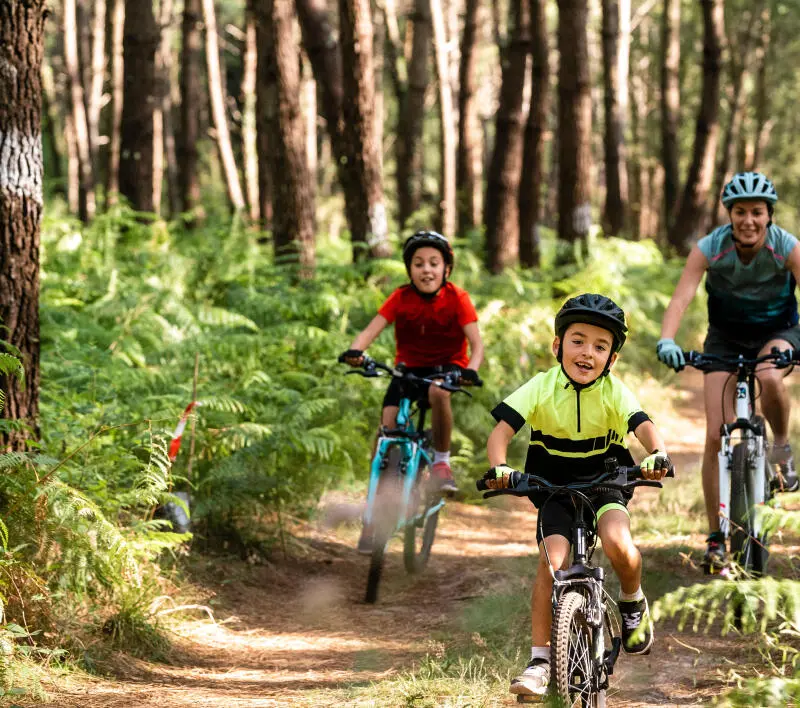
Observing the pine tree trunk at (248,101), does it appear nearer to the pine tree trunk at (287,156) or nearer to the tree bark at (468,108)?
the tree bark at (468,108)

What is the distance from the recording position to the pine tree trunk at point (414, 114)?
1884 centimetres

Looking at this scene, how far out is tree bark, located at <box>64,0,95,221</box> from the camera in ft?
76.2

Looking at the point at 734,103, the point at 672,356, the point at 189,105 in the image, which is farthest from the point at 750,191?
the point at 734,103

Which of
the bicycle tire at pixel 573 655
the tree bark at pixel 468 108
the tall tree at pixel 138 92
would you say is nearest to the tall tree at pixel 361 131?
the tall tree at pixel 138 92

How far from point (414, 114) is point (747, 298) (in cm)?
→ 1375

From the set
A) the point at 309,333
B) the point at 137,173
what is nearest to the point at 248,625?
the point at 309,333

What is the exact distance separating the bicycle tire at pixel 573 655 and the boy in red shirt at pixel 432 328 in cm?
343

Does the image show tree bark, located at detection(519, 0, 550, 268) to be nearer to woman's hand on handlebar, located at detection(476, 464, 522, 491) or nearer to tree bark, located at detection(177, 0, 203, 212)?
tree bark, located at detection(177, 0, 203, 212)

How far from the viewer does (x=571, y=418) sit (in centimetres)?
489

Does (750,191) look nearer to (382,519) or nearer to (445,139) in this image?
(382,519)

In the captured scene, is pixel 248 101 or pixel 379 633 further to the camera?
pixel 248 101

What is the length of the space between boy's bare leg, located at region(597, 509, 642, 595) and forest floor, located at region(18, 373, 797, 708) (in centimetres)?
68

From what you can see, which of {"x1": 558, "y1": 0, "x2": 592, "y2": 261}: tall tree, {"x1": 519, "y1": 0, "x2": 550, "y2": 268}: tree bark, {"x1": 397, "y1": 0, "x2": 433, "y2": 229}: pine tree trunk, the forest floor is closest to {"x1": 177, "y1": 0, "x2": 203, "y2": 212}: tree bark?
{"x1": 397, "y1": 0, "x2": 433, "y2": 229}: pine tree trunk

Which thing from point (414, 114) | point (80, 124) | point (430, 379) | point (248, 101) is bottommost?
point (430, 379)
